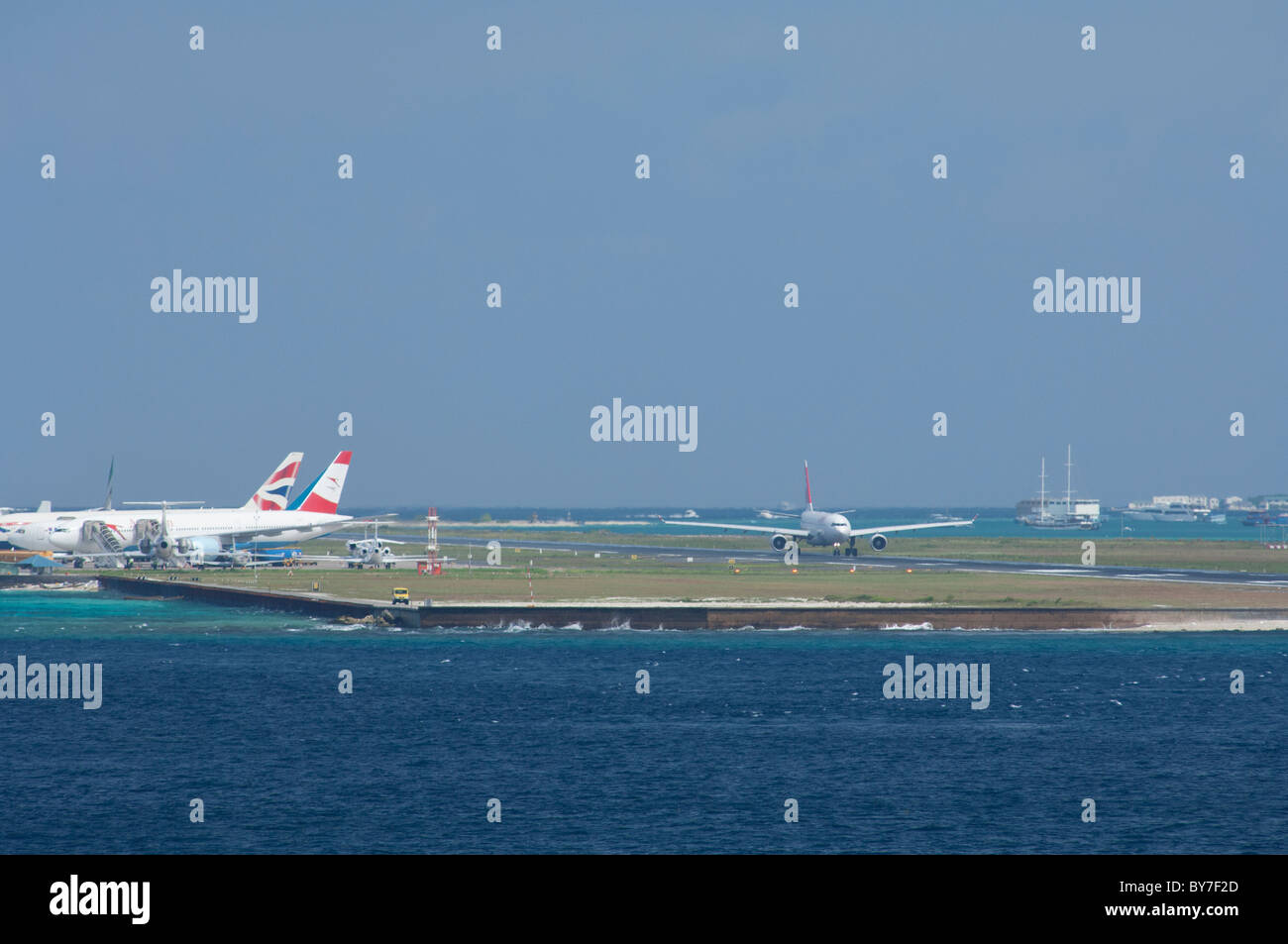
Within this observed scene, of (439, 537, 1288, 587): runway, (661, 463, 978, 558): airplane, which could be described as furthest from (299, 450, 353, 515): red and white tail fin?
(661, 463, 978, 558): airplane

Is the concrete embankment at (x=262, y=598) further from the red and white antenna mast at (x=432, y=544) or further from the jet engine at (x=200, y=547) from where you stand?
the red and white antenna mast at (x=432, y=544)

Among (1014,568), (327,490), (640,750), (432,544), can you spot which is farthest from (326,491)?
(640,750)

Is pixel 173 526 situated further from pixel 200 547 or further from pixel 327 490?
pixel 327 490

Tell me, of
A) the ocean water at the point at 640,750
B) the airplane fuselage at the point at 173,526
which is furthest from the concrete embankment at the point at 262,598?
the airplane fuselage at the point at 173,526

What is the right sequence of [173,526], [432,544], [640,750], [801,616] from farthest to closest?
[173,526] < [432,544] < [801,616] < [640,750]

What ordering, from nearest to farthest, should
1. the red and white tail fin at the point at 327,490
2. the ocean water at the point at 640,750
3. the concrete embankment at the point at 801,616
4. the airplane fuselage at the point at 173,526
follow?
1. the ocean water at the point at 640,750
2. the concrete embankment at the point at 801,616
3. the airplane fuselage at the point at 173,526
4. the red and white tail fin at the point at 327,490
